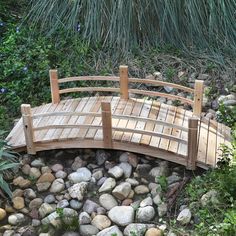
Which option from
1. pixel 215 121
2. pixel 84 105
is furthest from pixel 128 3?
pixel 215 121

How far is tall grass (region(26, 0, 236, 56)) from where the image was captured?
4.68 meters

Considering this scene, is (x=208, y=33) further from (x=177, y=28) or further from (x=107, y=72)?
(x=107, y=72)

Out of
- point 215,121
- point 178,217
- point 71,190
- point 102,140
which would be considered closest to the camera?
point 178,217

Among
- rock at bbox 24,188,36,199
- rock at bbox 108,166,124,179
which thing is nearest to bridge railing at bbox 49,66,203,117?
rock at bbox 108,166,124,179

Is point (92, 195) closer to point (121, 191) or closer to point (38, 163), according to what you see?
point (121, 191)

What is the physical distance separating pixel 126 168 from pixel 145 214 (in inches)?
19.6

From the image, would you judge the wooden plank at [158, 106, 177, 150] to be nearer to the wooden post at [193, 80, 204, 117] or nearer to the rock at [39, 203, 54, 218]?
the wooden post at [193, 80, 204, 117]

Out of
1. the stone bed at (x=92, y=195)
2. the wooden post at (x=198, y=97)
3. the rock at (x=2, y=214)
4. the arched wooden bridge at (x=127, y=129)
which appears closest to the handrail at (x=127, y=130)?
the arched wooden bridge at (x=127, y=129)

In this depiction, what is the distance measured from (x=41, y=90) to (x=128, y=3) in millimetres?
1225

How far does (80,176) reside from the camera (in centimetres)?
346

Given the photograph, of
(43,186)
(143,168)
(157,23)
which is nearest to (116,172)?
(143,168)

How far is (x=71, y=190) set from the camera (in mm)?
3330

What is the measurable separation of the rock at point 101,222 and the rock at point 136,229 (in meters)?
0.14

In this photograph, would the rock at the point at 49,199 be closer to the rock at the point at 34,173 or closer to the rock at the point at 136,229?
the rock at the point at 34,173
